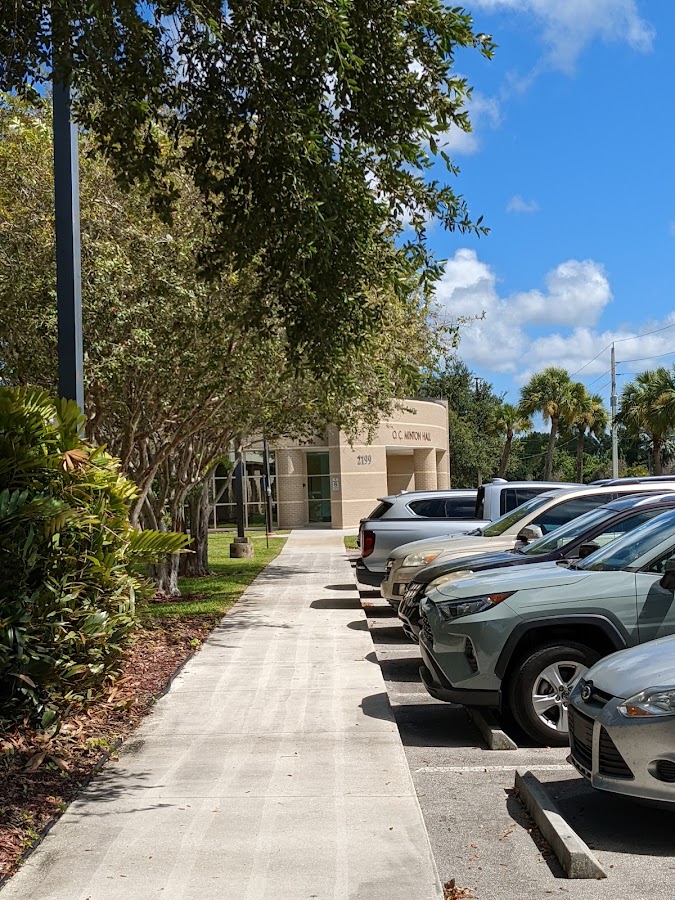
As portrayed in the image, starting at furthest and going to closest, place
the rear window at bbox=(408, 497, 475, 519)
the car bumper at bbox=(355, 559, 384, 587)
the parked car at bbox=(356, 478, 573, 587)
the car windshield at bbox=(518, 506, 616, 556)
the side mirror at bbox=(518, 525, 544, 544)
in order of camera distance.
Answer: the rear window at bbox=(408, 497, 475, 519), the car bumper at bbox=(355, 559, 384, 587), the parked car at bbox=(356, 478, 573, 587), the side mirror at bbox=(518, 525, 544, 544), the car windshield at bbox=(518, 506, 616, 556)

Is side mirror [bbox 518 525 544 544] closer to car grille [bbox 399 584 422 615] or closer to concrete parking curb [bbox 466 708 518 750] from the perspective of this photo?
car grille [bbox 399 584 422 615]

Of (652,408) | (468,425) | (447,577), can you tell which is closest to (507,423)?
(468,425)

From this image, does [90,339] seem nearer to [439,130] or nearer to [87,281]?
[87,281]

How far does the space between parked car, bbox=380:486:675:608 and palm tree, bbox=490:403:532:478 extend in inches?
2215

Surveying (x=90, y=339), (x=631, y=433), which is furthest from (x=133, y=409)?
(x=631, y=433)

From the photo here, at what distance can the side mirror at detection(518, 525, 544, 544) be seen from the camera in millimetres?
11298

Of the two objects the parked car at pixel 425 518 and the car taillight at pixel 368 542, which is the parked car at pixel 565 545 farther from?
the car taillight at pixel 368 542

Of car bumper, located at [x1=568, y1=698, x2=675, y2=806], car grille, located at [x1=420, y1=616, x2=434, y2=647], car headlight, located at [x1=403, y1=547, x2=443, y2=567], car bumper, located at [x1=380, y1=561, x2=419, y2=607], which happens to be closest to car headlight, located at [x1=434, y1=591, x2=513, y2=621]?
car grille, located at [x1=420, y1=616, x2=434, y2=647]

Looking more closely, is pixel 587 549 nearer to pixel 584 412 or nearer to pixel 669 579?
pixel 669 579

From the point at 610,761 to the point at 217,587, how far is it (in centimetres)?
1484

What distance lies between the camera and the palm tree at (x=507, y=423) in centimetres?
6944

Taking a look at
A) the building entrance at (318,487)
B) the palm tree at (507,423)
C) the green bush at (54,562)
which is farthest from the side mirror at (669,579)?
the palm tree at (507,423)

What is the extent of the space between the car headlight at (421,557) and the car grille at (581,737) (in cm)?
618

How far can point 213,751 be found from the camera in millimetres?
6965
